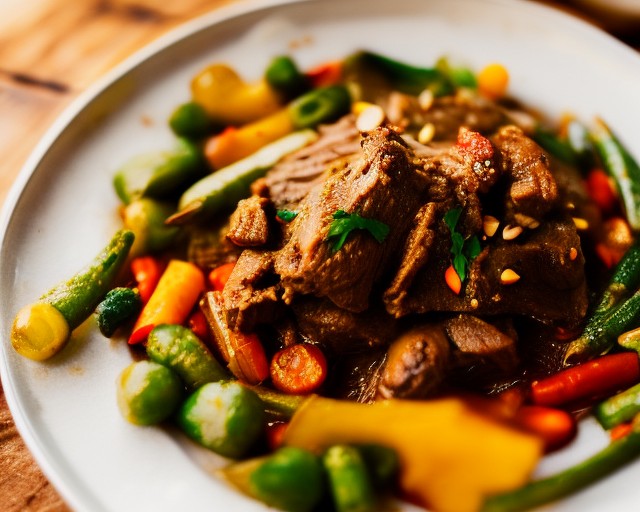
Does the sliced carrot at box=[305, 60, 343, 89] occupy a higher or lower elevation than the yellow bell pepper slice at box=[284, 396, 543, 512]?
higher

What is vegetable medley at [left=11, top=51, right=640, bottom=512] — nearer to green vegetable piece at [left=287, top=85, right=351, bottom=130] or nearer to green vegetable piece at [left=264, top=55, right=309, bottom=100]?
green vegetable piece at [left=287, top=85, right=351, bottom=130]

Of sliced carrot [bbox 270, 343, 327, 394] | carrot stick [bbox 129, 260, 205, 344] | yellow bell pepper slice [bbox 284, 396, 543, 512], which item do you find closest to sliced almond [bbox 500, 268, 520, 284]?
yellow bell pepper slice [bbox 284, 396, 543, 512]

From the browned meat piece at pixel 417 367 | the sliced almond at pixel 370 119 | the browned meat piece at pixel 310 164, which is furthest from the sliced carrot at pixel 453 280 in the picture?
the sliced almond at pixel 370 119

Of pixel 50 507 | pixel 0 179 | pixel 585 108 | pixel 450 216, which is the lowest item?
pixel 50 507

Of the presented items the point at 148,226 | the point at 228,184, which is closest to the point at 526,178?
the point at 228,184

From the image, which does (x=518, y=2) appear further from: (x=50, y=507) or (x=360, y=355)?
(x=50, y=507)

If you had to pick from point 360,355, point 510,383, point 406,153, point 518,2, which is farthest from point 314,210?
point 518,2
